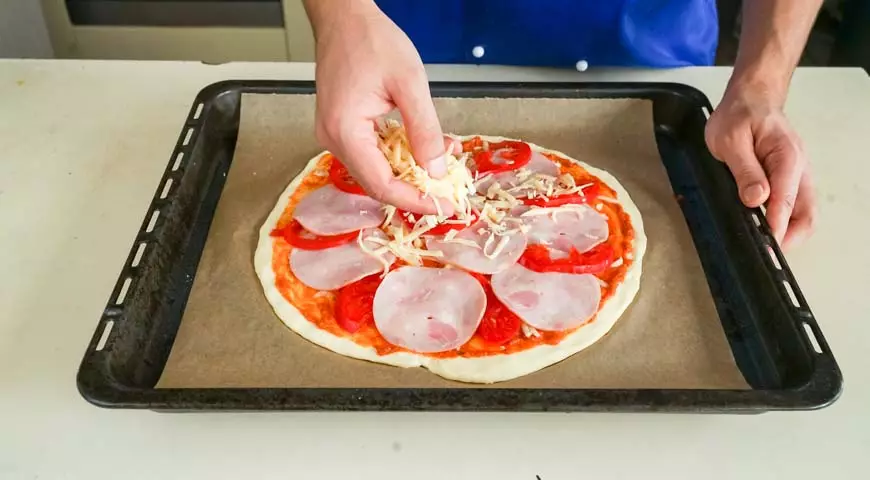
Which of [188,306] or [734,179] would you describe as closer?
[188,306]

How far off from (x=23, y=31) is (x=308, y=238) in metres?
2.48

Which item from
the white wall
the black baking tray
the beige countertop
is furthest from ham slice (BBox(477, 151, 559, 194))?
the white wall

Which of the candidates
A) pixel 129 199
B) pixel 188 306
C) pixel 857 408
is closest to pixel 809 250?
pixel 857 408

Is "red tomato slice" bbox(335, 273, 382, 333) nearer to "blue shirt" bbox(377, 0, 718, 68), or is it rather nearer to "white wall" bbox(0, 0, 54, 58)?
"blue shirt" bbox(377, 0, 718, 68)

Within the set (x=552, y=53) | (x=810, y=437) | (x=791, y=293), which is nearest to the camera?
(x=810, y=437)

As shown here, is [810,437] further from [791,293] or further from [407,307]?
[407,307]

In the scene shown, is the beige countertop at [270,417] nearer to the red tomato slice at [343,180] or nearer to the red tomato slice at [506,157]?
the red tomato slice at [343,180]

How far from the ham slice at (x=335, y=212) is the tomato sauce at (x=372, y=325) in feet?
0.19

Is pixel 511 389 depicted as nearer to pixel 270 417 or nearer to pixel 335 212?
pixel 270 417

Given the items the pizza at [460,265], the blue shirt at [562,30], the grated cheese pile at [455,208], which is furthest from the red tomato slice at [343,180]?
the blue shirt at [562,30]

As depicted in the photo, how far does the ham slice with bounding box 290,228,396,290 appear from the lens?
155cm

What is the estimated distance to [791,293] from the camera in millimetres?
1478

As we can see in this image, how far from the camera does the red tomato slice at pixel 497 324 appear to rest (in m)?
1.45

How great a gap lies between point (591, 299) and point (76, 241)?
1099mm
